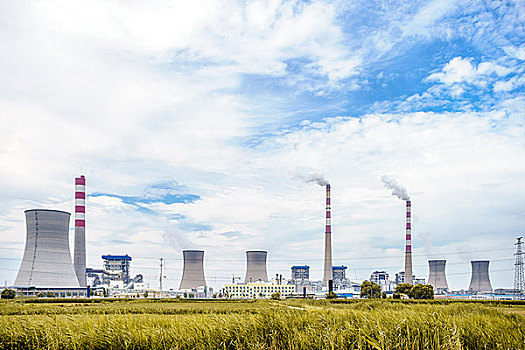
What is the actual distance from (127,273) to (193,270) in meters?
27.1

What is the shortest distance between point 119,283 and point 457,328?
99527 mm

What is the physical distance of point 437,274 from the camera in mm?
92125

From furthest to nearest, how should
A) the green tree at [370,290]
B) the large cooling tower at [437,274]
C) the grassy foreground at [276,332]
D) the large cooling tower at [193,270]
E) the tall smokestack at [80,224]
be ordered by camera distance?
the large cooling tower at [437,274] < the large cooling tower at [193,270] < the tall smokestack at [80,224] < the green tree at [370,290] < the grassy foreground at [276,332]

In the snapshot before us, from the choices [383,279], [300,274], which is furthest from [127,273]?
[383,279]

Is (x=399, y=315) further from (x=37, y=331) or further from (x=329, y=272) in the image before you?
(x=329, y=272)

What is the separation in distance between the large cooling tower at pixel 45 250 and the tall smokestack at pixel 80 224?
35.7 ft

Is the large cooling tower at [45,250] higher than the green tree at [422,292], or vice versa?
the large cooling tower at [45,250]

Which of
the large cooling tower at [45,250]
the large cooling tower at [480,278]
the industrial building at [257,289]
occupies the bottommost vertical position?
the industrial building at [257,289]

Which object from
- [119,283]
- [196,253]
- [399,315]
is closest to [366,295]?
[196,253]

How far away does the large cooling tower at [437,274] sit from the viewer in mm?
90938

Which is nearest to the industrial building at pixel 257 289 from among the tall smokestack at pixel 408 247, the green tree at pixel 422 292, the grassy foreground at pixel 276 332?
the tall smokestack at pixel 408 247

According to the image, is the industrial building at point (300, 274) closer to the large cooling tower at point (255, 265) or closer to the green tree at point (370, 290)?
the large cooling tower at point (255, 265)

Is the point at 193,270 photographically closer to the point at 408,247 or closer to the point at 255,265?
the point at 255,265

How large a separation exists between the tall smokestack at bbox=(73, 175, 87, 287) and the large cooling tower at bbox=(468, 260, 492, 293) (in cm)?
6990
